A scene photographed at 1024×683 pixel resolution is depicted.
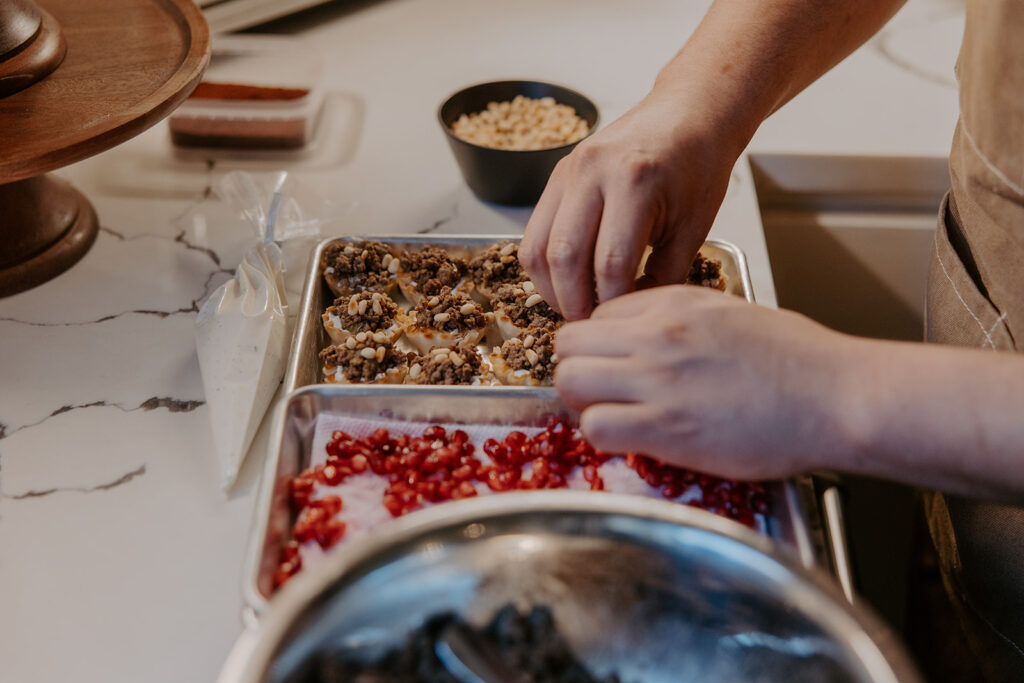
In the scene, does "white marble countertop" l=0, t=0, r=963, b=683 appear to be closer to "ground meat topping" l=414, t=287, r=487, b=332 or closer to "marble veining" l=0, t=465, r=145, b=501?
"marble veining" l=0, t=465, r=145, b=501

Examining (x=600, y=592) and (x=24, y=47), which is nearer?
(x=600, y=592)

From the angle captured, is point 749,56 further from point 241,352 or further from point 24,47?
point 24,47

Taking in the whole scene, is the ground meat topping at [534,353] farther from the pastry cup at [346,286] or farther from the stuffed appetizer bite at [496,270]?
the pastry cup at [346,286]

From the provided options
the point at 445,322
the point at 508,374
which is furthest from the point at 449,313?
the point at 508,374

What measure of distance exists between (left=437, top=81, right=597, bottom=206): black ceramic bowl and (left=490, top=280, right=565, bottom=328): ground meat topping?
0.24 meters

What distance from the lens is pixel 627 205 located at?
81 centimetres

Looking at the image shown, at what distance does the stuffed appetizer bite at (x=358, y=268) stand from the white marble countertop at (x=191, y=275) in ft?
0.52

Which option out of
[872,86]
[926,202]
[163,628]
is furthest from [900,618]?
[163,628]

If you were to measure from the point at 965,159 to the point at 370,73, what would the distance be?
1122mm

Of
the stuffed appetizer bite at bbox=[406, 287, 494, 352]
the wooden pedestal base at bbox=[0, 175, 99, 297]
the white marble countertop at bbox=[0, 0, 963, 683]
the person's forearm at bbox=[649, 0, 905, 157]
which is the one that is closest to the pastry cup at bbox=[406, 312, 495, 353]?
the stuffed appetizer bite at bbox=[406, 287, 494, 352]

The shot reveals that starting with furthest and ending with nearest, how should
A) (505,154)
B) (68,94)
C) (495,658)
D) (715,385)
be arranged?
(505,154), (68,94), (715,385), (495,658)

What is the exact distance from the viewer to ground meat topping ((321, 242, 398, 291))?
1096 millimetres

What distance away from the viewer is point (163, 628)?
2.50ft

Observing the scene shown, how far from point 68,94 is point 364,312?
17.5 inches
